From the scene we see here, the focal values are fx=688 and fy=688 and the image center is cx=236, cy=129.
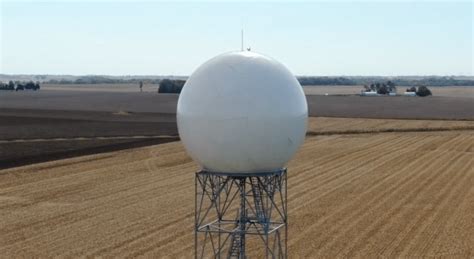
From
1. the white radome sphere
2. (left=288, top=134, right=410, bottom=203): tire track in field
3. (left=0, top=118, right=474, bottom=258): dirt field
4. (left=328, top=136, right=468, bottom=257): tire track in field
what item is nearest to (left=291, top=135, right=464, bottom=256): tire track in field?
(left=0, top=118, right=474, bottom=258): dirt field

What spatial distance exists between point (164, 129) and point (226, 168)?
51.7 meters

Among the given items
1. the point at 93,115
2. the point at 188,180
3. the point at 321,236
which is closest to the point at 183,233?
the point at 321,236

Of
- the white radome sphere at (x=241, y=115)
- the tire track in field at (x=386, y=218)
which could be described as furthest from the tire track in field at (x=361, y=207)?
the white radome sphere at (x=241, y=115)

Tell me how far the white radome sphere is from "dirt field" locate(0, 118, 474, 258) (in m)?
7.67

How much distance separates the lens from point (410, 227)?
3098cm

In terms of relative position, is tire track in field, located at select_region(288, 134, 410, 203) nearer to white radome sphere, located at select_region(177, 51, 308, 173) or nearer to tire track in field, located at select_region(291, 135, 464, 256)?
tire track in field, located at select_region(291, 135, 464, 256)

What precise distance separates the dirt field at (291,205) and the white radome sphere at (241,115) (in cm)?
767

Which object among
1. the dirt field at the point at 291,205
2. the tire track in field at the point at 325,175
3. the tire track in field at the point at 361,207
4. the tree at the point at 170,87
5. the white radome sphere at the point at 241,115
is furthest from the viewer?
the tree at the point at 170,87

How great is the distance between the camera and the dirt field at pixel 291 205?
1089 inches

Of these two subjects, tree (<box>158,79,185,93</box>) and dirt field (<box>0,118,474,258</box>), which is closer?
dirt field (<box>0,118,474,258</box>)

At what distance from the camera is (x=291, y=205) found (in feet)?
117

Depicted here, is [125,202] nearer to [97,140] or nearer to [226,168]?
[226,168]

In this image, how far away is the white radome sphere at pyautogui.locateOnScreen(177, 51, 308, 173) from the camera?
750 inches

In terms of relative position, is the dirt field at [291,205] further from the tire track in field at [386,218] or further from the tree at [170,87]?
the tree at [170,87]
